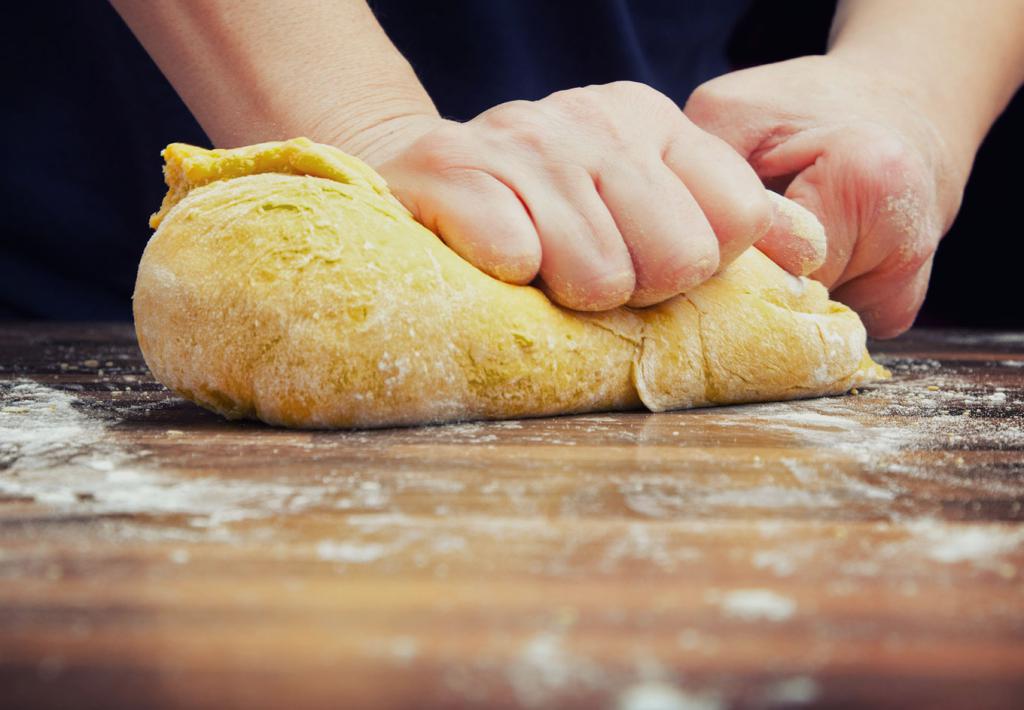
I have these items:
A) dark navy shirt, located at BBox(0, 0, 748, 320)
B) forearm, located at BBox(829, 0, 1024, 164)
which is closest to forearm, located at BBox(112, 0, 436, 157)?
dark navy shirt, located at BBox(0, 0, 748, 320)

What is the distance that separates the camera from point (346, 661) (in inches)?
18.8

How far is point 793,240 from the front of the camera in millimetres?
1313

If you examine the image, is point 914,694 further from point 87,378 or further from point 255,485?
point 87,378

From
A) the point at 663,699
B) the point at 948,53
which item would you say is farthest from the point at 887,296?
the point at 663,699

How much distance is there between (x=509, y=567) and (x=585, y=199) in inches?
22.7

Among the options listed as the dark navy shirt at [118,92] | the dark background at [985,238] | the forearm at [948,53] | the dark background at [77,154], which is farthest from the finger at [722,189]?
the dark background at [985,238]

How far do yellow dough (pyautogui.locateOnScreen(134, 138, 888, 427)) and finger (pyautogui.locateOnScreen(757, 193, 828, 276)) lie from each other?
0.20m

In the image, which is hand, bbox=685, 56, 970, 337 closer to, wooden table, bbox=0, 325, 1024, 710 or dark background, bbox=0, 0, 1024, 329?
wooden table, bbox=0, 325, 1024, 710

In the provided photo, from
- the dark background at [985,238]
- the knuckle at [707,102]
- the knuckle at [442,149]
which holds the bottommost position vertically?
the dark background at [985,238]

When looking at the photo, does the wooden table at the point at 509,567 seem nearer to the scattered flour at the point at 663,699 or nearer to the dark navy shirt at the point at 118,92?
the scattered flour at the point at 663,699

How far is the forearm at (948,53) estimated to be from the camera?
5.60 feet

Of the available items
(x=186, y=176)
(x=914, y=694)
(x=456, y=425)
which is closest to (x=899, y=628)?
(x=914, y=694)

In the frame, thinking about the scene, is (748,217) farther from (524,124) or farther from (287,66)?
(287,66)

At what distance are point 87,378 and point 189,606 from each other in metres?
1.00
